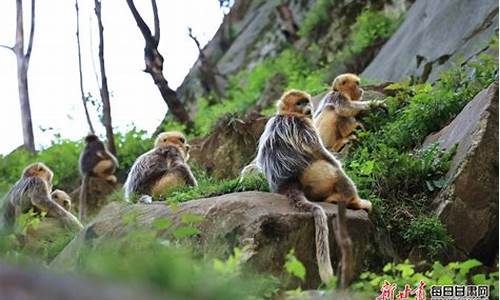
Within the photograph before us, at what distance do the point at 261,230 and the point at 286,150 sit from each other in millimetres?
1376

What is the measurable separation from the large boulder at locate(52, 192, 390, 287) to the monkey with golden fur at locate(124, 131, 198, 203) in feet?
9.71

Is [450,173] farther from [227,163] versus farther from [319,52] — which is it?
[319,52]

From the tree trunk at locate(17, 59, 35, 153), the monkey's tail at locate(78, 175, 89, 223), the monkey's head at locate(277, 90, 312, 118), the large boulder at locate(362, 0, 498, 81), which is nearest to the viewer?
the monkey's head at locate(277, 90, 312, 118)

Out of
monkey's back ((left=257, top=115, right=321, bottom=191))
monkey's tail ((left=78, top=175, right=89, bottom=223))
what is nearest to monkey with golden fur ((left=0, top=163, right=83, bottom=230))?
monkey's tail ((left=78, top=175, right=89, bottom=223))

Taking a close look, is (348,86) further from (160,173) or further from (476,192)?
(476,192)

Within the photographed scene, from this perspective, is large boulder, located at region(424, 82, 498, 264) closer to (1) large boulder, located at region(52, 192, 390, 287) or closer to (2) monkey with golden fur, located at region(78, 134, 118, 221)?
(1) large boulder, located at region(52, 192, 390, 287)

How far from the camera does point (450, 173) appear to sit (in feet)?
33.5

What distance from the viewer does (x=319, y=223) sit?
8.60 metres

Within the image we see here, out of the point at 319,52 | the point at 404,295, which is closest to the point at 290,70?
the point at 319,52

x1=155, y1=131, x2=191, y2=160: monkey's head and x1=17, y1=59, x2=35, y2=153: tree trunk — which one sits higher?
x1=17, y1=59, x2=35, y2=153: tree trunk

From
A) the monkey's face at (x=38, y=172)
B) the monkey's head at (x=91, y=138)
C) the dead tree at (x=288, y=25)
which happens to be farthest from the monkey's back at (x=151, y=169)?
the dead tree at (x=288, y=25)

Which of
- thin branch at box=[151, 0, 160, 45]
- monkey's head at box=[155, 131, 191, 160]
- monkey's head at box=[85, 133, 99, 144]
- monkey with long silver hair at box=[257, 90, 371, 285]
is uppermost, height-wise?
thin branch at box=[151, 0, 160, 45]

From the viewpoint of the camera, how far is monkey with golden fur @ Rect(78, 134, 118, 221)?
18.8 m

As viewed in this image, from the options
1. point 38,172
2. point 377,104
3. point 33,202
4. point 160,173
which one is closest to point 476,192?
point 377,104
